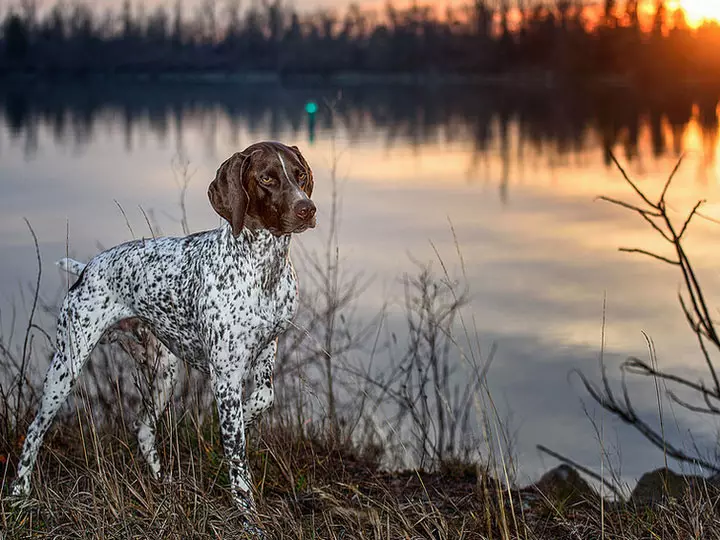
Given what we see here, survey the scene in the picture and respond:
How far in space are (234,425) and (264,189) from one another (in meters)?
1.13

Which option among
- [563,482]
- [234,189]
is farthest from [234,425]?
[563,482]

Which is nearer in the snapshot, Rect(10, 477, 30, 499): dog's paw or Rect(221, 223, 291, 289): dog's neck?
Rect(221, 223, 291, 289): dog's neck

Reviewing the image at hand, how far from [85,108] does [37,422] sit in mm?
49191

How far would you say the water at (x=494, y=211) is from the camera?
10.5 m

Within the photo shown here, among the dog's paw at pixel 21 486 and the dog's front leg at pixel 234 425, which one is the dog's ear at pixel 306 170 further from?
the dog's paw at pixel 21 486

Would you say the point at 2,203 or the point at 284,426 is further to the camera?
the point at 2,203

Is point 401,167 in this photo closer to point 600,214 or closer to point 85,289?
point 600,214

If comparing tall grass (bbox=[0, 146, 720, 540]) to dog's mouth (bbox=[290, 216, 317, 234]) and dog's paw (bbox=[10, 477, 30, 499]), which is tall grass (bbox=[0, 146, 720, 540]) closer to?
dog's paw (bbox=[10, 477, 30, 499])

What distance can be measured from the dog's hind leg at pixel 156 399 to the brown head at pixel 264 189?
1.23m

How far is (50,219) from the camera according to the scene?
1912 centimetres

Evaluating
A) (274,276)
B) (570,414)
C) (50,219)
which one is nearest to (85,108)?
(50,219)

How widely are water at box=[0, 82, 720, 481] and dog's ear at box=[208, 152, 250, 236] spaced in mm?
1409

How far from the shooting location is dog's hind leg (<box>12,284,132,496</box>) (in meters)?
5.35

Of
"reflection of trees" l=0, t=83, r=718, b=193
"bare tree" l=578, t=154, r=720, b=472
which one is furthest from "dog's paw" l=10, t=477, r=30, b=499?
"reflection of trees" l=0, t=83, r=718, b=193
